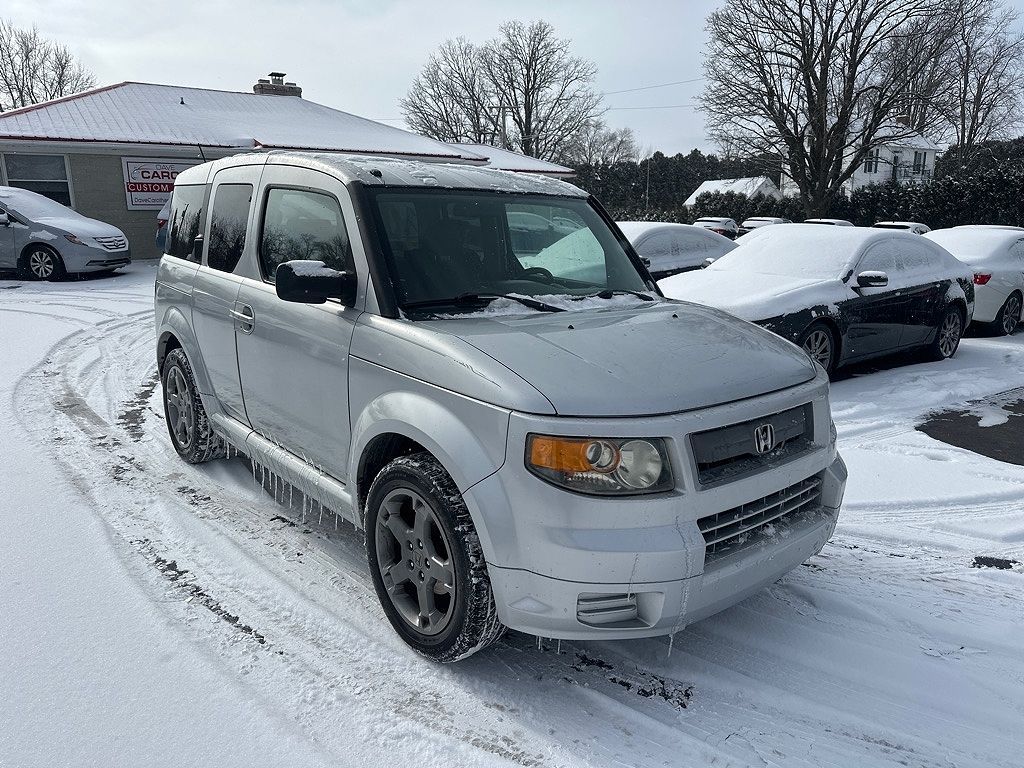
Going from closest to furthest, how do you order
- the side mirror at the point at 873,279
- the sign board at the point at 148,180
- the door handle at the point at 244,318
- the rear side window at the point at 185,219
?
the door handle at the point at 244,318
the rear side window at the point at 185,219
the side mirror at the point at 873,279
the sign board at the point at 148,180

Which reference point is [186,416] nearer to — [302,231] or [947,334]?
[302,231]

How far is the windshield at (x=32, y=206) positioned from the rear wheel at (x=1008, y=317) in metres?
17.1

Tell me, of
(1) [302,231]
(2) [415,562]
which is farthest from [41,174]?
(2) [415,562]

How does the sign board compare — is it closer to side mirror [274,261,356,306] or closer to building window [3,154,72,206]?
building window [3,154,72,206]

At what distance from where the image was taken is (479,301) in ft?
11.1

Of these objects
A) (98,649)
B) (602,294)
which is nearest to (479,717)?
(98,649)

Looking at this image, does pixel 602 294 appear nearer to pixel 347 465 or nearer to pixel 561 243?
pixel 561 243

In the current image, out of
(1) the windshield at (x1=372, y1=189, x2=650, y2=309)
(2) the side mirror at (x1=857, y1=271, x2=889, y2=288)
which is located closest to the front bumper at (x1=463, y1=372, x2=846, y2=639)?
(1) the windshield at (x1=372, y1=189, x2=650, y2=309)

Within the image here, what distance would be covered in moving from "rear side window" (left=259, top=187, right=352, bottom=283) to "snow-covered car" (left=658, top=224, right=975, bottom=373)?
14.0 feet

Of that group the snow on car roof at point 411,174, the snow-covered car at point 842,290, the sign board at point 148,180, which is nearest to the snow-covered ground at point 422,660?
the snow on car roof at point 411,174

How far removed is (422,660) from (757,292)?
5458 millimetres

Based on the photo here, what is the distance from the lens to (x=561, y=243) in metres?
4.17

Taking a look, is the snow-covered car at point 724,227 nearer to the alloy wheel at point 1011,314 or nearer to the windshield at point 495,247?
the alloy wheel at point 1011,314

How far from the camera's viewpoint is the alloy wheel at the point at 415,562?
9.50 ft
